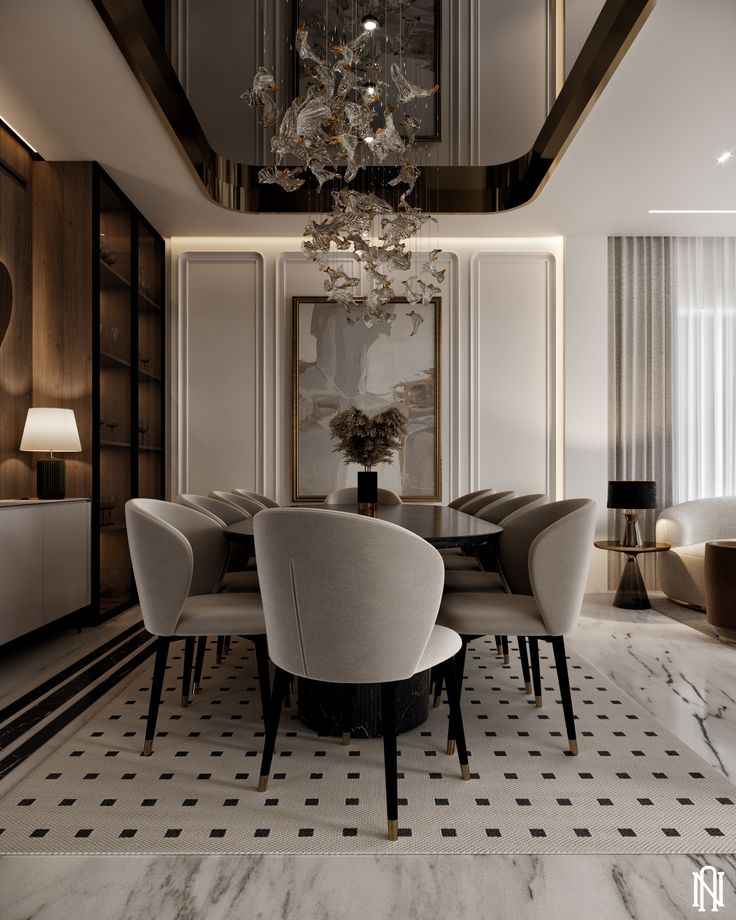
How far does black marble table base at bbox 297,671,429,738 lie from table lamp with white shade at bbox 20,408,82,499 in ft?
7.12

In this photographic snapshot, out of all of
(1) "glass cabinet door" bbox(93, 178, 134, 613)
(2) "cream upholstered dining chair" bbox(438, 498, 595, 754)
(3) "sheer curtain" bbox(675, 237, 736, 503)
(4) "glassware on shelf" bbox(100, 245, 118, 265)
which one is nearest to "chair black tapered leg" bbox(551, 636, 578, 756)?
(2) "cream upholstered dining chair" bbox(438, 498, 595, 754)

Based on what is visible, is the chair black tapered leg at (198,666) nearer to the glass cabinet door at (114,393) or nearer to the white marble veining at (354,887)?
the white marble veining at (354,887)

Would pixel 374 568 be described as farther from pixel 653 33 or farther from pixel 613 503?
pixel 613 503

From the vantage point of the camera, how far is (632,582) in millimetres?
5055

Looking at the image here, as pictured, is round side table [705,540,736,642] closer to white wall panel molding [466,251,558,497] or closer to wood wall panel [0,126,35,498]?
white wall panel molding [466,251,558,497]

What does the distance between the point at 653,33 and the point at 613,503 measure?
121 inches

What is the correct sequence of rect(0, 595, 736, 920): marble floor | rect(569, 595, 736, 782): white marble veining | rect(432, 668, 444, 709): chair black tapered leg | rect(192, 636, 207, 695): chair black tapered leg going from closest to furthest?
1. rect(0, 595, 736, 920): marble floor
2. rect(569, 595, 736, 782): white marble veining
3. rect(432, 668, 444, 709): chair black tapered leg
4. rect(192, 636, 207, 695): chair black tapered leg

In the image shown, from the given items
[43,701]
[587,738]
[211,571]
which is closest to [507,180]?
[211,571]

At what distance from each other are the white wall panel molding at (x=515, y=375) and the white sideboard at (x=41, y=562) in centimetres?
318

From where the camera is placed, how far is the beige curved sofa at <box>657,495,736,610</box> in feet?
16.0

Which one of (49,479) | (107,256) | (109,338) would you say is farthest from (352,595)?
(107,256)

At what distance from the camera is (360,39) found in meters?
2.90

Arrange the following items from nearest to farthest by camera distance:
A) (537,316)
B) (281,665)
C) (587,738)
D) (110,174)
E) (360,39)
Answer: (281,665) < (587,738) < (360,39) < (110,174) < (537,316)

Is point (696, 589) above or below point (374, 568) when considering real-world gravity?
below
